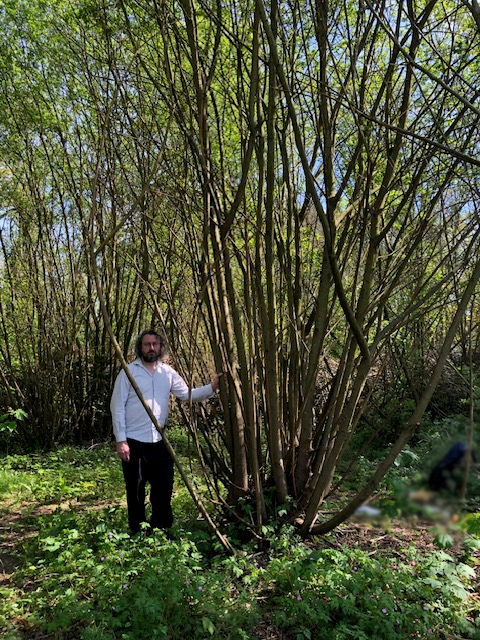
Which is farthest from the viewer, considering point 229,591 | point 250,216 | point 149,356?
point 250,216

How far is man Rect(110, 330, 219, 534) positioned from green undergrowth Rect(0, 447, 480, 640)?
0.62ft

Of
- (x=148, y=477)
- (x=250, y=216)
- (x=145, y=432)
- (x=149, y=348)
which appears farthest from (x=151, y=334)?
(x=250, y=216)

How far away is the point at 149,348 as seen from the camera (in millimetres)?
3176

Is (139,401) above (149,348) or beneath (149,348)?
beneath

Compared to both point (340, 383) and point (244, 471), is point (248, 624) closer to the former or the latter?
point (244, 471)

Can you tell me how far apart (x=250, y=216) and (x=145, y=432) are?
1.52 meters

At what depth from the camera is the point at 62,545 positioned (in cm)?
295

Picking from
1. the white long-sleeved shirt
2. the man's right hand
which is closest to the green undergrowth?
the man's right hand

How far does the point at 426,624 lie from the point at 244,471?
1271 millimetres

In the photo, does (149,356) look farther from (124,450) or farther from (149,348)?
(124,450)

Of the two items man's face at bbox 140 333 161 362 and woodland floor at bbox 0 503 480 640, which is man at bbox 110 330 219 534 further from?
woodland floor at bbox 0 503 480 640

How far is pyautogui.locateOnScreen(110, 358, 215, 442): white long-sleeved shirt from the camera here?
3025mm

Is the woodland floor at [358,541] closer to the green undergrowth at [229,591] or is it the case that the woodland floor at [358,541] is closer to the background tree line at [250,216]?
the green undergrowth at [229,591]

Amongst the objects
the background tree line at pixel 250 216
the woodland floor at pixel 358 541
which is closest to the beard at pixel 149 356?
the background tree line at pixel 250 216
